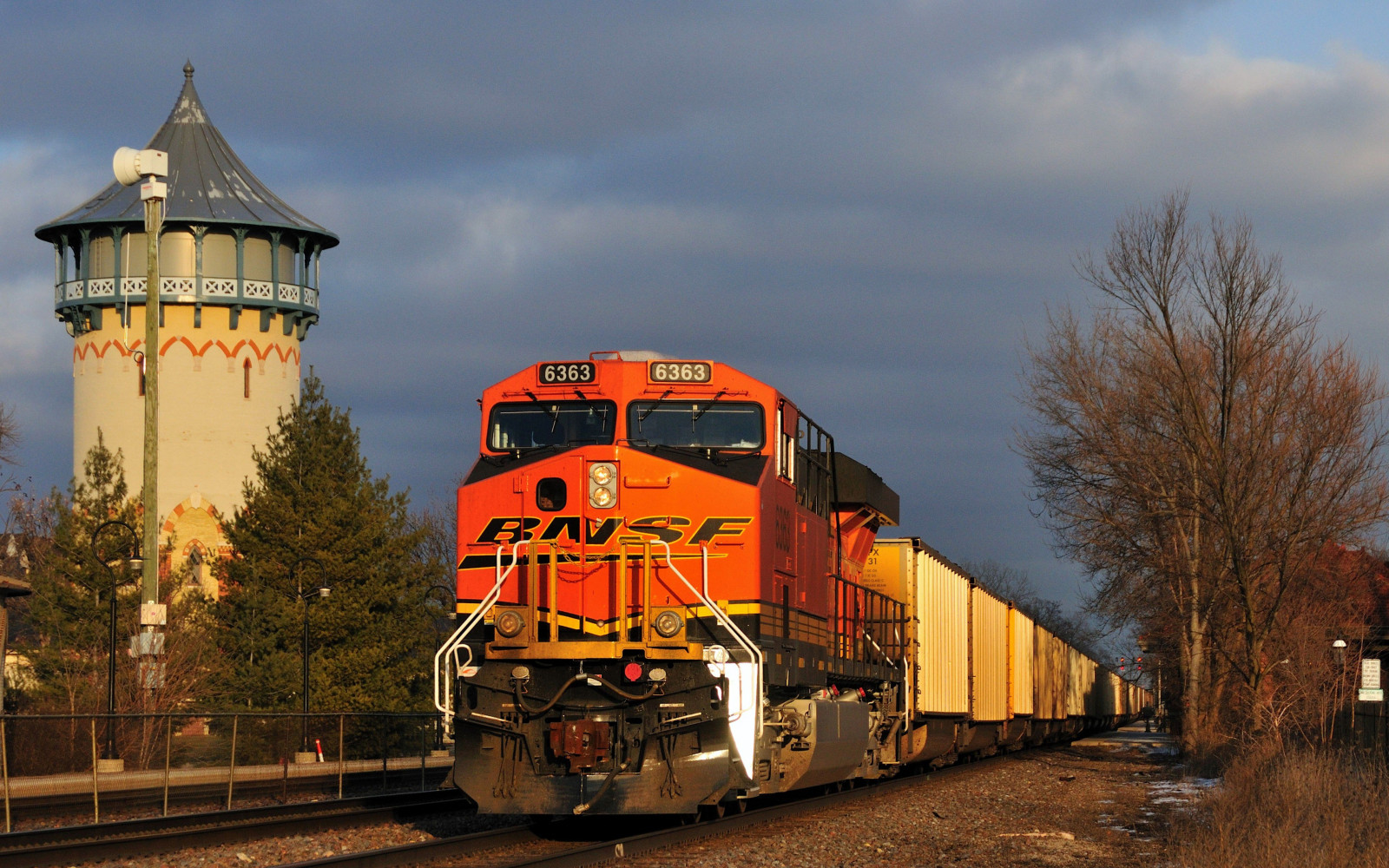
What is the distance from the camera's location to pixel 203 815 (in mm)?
17312

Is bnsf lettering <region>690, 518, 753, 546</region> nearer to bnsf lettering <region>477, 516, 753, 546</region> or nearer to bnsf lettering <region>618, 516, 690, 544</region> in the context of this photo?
bnsf lettering <region>477, 516, 753, 546</region>

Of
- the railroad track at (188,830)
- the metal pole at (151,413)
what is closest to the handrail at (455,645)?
the railroad track at (188,830)

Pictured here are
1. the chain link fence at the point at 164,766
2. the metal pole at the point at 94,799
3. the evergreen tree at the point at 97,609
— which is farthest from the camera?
the evergreen tree at the point at 97,609

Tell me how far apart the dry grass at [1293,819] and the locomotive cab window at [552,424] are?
22.6 feet

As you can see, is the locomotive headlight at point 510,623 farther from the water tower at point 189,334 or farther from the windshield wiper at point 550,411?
the water tower at point 189,334

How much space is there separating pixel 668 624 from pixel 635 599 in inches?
27.0

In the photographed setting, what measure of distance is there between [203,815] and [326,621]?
78.6 feet

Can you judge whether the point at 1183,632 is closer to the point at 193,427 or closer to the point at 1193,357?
the point at 1193,357

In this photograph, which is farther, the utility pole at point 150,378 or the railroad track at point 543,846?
the utility pole at point 150,378

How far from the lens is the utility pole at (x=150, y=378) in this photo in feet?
82.8

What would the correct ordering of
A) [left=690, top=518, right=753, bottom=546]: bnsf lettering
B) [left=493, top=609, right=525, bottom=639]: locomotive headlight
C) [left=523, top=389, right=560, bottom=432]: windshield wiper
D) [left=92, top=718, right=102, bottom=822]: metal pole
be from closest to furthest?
[left=493, top=609, right=525, bottom=639]: locomotive headlight
[left=690, top=518, right=753, bottom=546]: bnsf lettering
[left=523, top=389, right=560, bottom=432]: windshield wiper
[left=92, top=718, right=102, bottom=822]: metal pole

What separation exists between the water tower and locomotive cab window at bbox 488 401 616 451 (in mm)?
40118

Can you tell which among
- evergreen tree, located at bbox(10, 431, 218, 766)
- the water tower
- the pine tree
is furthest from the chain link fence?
the water tower

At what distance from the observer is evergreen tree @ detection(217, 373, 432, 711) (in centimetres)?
4034
